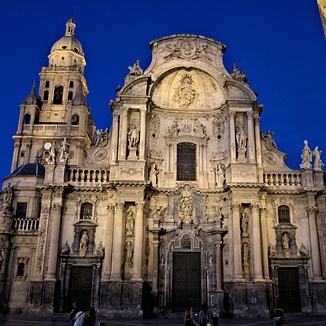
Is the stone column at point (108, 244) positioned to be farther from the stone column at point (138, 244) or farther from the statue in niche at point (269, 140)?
the statue in niche at point (269, 140)

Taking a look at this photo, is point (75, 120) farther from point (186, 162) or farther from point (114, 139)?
point (186, 162)

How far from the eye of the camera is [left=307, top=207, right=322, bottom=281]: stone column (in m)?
24.8

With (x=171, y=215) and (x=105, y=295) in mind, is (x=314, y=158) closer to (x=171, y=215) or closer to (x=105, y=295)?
(x=171, y=215)

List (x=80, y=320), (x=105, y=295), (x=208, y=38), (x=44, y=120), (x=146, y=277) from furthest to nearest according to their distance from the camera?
1. (x=44, y=120)
2. (x=208, y=38)
3. (x=146, y=277)
4. (x=105, y=295)
5. (x=80, y=320)

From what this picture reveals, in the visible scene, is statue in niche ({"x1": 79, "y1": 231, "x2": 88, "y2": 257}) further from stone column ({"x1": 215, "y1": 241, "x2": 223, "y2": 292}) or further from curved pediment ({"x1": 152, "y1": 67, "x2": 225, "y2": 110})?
curved pediment ({"x1": 152, "y1": 67, "x2": 225, "y2": 110})

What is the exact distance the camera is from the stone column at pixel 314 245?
81.4 feet

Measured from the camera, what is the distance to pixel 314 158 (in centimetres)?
2752

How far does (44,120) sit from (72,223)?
81.2 ft

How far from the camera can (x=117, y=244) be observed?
24.6 meters

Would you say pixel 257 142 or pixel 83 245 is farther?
pixel 257 142

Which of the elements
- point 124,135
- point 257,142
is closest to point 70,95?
point 124,135

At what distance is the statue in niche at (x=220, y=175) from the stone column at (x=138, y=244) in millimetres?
5465

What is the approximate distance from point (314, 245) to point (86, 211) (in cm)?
1444

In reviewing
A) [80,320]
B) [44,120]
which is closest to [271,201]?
[80,320]
